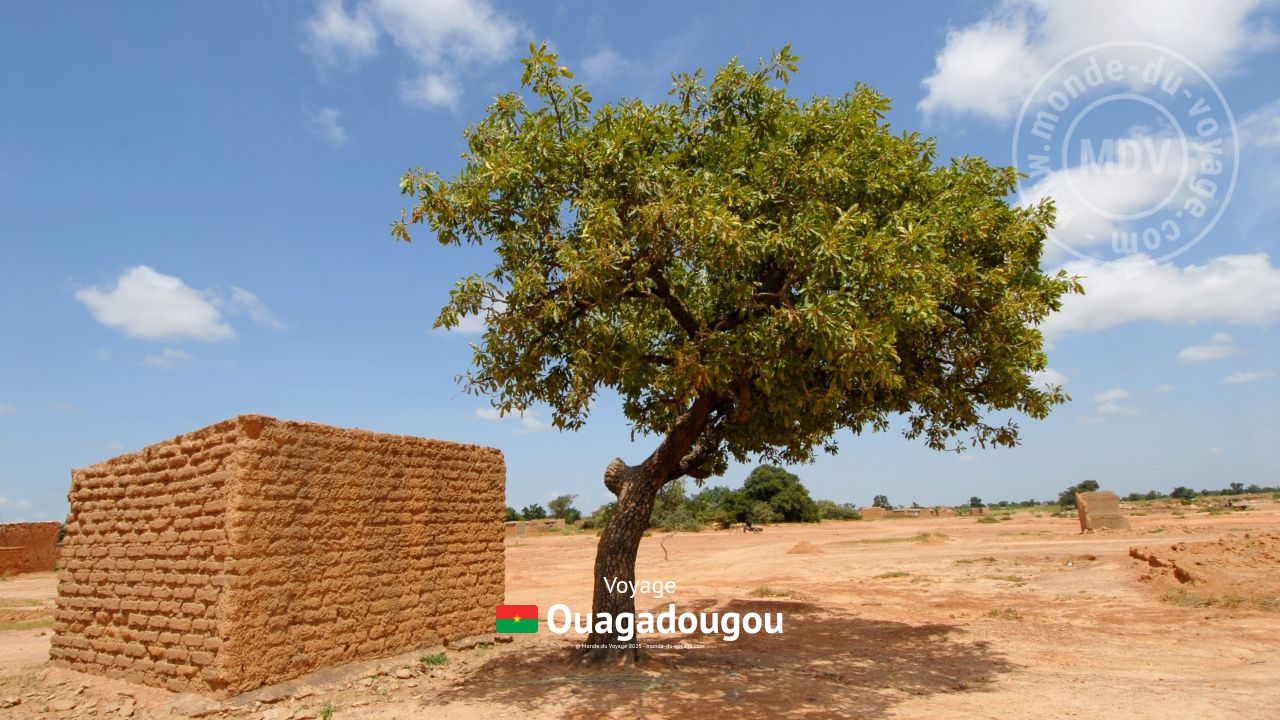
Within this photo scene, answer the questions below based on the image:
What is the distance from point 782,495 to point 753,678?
41.8 meters

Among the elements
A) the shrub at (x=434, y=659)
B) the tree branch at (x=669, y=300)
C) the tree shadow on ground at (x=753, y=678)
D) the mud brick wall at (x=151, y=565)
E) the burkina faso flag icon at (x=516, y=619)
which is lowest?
the tree shadow on ground at (x=753, y=678)

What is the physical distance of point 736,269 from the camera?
893cm

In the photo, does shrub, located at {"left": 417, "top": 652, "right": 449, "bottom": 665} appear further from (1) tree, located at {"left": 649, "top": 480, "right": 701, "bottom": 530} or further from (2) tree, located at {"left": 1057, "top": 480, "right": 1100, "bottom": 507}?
(2) tree, located at {"left": 1057, "top": 480, "right": 1100, "bottom": 507}

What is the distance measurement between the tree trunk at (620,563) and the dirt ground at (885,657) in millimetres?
353

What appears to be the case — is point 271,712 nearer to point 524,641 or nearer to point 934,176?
point 524,641

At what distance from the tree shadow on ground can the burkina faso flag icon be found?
0.69 m

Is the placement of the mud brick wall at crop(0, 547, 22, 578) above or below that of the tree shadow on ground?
above

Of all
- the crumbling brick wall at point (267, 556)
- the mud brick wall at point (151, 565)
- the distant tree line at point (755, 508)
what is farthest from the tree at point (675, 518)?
the mud brick wall at point (151, 565)

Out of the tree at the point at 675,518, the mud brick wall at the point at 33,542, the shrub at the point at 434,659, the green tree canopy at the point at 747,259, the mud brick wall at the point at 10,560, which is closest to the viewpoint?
the green tree canopy at the point at 747,259

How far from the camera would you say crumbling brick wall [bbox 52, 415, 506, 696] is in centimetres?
827

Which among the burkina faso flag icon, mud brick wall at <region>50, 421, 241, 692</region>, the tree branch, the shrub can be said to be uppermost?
the tree branch

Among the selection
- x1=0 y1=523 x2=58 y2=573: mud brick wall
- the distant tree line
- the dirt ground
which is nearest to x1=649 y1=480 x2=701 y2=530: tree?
the distant tree line

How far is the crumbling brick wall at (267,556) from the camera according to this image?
27.1 feet

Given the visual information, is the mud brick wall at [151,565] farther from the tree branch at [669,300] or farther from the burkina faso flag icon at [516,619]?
the tree branch at [669,300]
